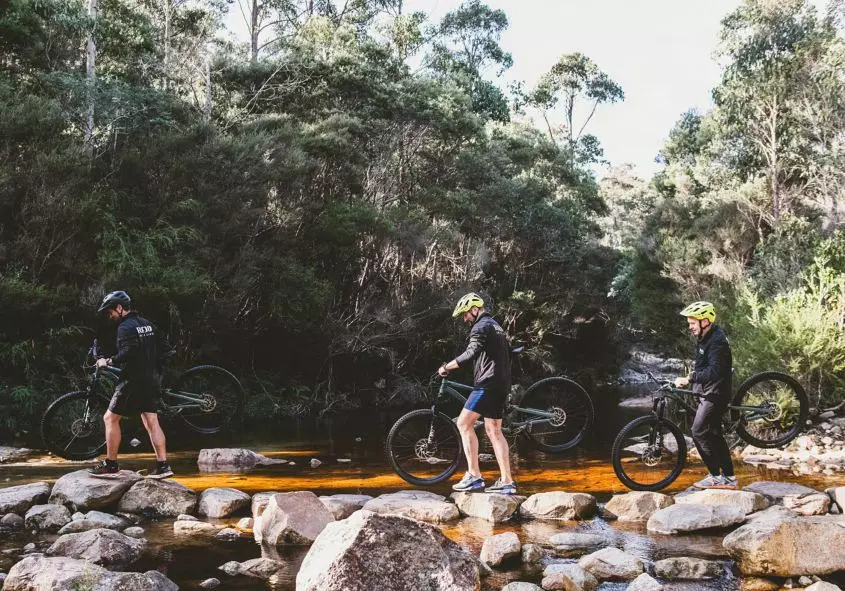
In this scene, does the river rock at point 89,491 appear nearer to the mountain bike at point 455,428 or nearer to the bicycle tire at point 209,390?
the bicycle tire at point 209,390

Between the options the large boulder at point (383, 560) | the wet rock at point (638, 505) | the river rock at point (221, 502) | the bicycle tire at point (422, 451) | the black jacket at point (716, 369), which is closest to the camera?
the large boulder at point (383, 560)

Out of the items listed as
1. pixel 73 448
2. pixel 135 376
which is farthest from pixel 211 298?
pixel 135 376

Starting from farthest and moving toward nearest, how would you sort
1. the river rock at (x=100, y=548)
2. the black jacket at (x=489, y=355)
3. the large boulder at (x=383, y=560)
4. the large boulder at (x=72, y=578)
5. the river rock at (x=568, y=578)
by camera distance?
the black jacket at (x=489, y=355)
the river rock at (x=100, y=548)
the river rock at (x=568, y=578)
the large boulder at (x=72, y=578)
the large boulder at (x=383, y=560)

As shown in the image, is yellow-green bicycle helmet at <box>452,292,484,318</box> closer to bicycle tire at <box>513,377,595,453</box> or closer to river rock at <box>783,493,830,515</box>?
bicycle tire at <box>513,377,595,453</box>

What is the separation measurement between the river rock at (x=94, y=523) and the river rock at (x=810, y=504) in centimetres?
702

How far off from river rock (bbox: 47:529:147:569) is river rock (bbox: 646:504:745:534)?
4958mm

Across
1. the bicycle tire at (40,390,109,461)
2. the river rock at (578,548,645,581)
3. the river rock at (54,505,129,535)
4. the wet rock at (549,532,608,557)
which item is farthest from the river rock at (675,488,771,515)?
the bicycle tire at (40,390,109,461)

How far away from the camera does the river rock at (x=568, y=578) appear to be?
5.60m

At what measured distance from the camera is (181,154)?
824 inches

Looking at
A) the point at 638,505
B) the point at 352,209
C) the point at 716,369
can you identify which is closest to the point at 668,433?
the point at 716,369

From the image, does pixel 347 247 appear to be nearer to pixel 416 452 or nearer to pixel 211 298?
pixel 211 298

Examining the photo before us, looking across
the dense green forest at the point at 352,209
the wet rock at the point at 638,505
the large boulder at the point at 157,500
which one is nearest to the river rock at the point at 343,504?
the large boulder at the point at 157,500

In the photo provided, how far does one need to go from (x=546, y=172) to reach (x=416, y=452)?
32.9 metres

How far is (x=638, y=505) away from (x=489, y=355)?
89.1 inches
